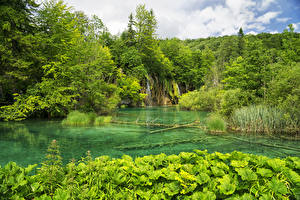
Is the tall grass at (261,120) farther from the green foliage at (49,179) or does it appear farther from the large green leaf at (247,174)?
the green foliage at (49,179)

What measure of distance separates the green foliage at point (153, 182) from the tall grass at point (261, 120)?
24.3 feet

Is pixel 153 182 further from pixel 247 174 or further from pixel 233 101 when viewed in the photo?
pixel 233 101

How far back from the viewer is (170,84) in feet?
119

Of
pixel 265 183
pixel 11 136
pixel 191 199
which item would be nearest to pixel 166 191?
pixel 191 199

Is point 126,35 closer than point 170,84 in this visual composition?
Yes

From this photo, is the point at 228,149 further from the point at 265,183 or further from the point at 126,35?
the point at 126,35

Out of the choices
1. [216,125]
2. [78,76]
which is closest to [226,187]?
[216,125]

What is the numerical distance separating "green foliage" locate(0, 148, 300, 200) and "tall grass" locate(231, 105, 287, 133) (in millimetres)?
7397

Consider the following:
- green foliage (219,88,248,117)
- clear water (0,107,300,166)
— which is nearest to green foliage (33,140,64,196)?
clear water (0,107,300,166)

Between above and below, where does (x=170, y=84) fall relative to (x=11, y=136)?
above

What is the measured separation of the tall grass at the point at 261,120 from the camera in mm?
8891

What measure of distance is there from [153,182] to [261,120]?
28.3 ft

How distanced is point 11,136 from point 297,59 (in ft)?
105

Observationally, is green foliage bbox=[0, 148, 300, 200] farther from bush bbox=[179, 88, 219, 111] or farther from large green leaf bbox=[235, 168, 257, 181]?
bush bbox=[179, 88, 219, 111]
